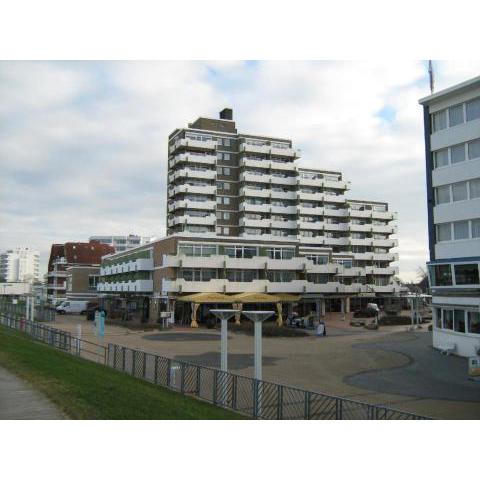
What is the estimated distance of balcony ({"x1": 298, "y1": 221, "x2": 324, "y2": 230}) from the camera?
8771 cm

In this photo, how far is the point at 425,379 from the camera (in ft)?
71.1

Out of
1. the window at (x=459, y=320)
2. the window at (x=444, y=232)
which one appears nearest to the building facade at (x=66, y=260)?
the window at (x=444, y=232)

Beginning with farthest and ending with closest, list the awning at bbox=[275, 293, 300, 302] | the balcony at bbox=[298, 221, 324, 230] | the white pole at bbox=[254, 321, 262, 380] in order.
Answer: the balcony at bbox=[298, 221, 324, 230] < the awning at bbox=[275, 293, 300, 302] < the white pole at bbox=[254, 321, 262, 380]

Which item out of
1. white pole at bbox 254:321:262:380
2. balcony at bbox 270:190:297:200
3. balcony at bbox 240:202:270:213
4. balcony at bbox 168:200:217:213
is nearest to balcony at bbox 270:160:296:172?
balcony at bbox 270:190:297:200

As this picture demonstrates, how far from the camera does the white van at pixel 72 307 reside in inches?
3121

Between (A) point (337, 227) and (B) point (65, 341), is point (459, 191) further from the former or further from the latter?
(A) point (337, 227)

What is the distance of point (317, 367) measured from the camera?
24.6m

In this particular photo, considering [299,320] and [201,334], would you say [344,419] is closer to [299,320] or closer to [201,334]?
[201,334]

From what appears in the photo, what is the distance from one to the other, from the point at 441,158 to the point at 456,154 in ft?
3.42

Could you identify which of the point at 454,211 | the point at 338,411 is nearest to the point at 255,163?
the point at 454,211

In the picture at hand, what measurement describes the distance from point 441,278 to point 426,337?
36.4ft

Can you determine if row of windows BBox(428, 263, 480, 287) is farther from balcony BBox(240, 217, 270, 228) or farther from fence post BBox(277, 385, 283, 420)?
balcony BBox(240, 217, 270, 228)

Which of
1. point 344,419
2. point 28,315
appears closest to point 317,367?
point 344,419

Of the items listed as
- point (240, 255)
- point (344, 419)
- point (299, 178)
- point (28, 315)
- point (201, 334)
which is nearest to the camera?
point (344, 419)
